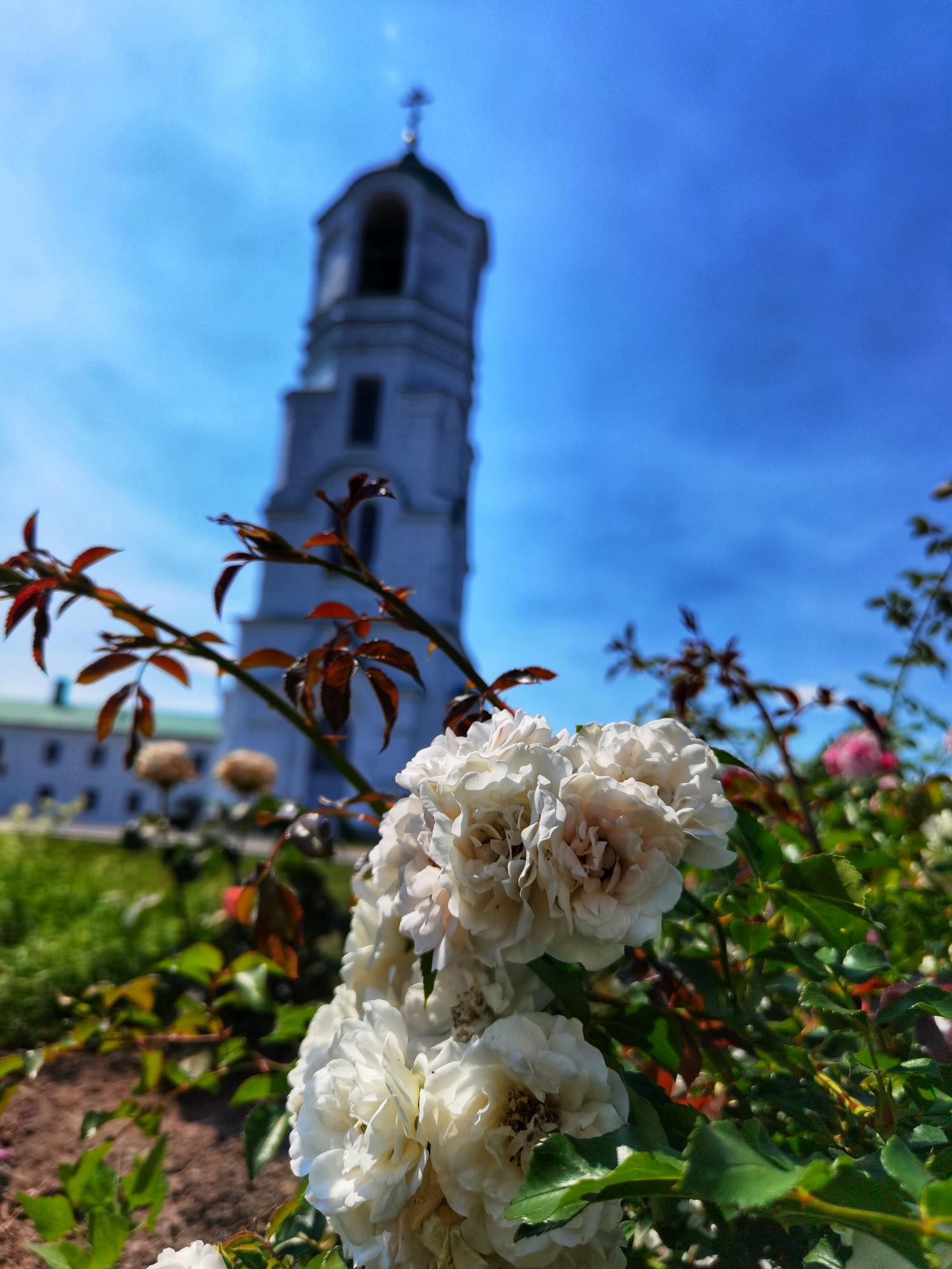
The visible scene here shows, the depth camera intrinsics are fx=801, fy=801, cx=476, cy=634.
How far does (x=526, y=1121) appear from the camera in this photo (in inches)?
21.9

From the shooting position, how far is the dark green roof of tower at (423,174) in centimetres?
1674

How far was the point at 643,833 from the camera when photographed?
61 centimetres

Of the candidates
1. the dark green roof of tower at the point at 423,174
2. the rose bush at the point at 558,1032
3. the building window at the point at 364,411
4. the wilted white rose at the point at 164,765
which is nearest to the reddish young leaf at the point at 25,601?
the rose bush at the point at 558,1032

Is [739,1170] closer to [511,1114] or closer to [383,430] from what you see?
[511,1114]

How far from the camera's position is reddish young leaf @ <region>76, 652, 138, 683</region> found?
3.21ft

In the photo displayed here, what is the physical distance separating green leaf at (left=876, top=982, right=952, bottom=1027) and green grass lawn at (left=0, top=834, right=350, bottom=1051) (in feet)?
3.77

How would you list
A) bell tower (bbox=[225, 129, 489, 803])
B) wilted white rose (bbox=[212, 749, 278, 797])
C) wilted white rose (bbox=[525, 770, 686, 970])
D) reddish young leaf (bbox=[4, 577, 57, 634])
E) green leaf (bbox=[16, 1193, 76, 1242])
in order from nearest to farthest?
wilted white rose (bbox=[525, 770, 686, 970]) < green leaf (bbox=[16, 1193, 76, 1242]) < reddish young leaf (bbox=[4, 577, 57, 634]) < wilted white rose (bbox=[212, 749, 278, 797]) < bell tower (bbox=[225, 129, 489, 803])

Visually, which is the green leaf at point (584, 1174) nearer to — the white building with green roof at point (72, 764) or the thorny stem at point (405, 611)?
the thorny stem at point (405, 611)

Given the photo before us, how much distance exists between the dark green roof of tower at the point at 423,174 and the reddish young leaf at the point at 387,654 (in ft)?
59.9

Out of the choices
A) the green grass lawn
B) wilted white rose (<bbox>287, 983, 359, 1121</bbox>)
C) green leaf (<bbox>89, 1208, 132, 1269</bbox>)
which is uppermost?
wilted white rose (<bbox>287, 983, 359, 1121</bbox>)

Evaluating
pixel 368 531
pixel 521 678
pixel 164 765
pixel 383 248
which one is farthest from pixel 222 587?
pixel 383 248

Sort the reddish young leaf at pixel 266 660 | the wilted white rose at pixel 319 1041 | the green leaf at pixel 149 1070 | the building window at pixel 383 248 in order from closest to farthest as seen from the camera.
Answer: the wilted white rose at pixel 319 1041
the reddish young leaf at pixel 266 660
the green leaf at pixel 149 1070
the building window at pixel 383 248

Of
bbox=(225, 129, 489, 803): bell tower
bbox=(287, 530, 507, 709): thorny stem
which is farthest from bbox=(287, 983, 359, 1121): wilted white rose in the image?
bbox=(225, 129, 489, 803): bell tower

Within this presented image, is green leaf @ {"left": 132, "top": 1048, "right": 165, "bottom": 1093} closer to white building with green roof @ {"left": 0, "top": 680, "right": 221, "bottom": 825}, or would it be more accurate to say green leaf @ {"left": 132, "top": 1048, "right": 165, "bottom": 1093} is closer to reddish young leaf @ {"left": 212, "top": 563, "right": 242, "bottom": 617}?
reddish young leaf @ {"left": 212, "top": 563, "right": 242, "bottom": 617}
